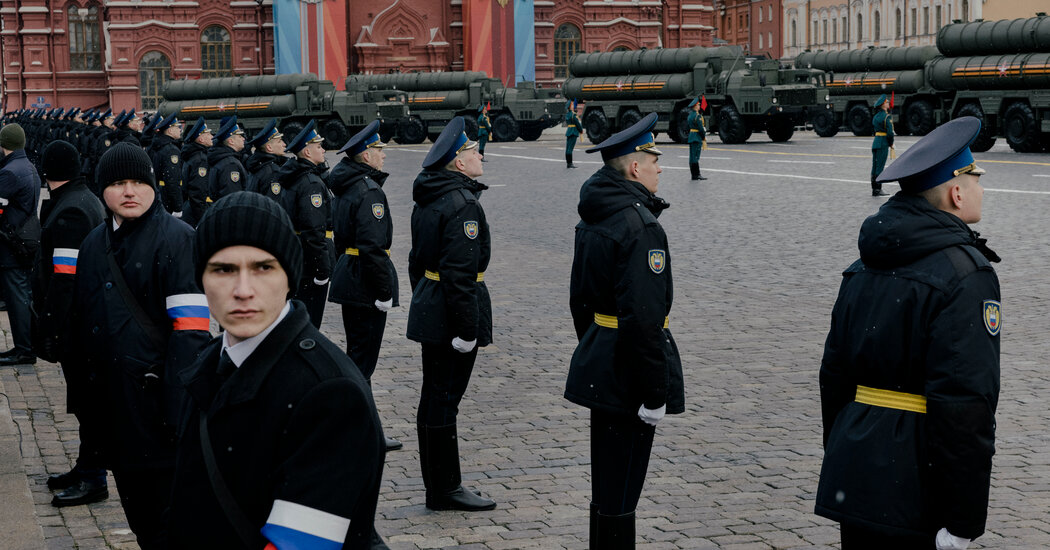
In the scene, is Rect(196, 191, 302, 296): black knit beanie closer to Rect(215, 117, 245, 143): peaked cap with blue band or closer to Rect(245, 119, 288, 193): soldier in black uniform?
Rect(245, 119, 288, 193): soldier in black uniform

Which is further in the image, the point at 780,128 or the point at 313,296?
the point at 780,128

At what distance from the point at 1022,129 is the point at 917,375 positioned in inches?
1204

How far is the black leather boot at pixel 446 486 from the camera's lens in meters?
6.38

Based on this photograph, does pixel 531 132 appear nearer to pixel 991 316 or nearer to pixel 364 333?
pixel 364 333

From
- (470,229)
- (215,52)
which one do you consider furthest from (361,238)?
(215,52)

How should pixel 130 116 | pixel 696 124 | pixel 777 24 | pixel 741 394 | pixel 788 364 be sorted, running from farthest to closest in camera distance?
pixel 777 24 → pixel 696 124 → pixel 130 116 → pixel 788 364 → pixel 741 394

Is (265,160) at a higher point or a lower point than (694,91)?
lower

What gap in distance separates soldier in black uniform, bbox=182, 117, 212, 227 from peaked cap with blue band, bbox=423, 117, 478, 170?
26.9ft

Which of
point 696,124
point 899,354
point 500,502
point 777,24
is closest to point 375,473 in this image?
point 899,354

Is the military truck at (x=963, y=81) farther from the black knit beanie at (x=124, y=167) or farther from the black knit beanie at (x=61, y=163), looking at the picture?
the black knit beanie at (x=124, y=167)

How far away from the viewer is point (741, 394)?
28.5ft

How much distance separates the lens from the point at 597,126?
154 ft

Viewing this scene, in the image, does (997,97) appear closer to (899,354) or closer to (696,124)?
(696,124)

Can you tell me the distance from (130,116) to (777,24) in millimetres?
74746
